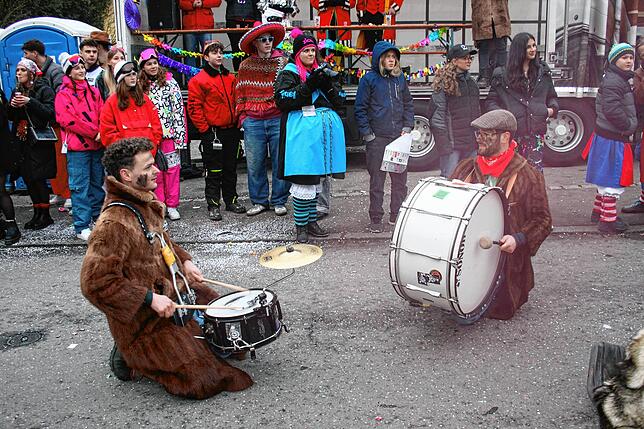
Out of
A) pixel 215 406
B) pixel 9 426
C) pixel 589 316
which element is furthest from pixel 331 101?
pixel 9 426

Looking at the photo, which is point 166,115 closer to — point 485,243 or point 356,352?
point 356,352

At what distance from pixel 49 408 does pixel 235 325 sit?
119 cm

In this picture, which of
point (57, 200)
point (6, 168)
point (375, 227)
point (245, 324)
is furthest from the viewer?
point (57, 200)

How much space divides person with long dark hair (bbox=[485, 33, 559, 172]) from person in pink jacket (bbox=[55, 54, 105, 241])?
4112 mm

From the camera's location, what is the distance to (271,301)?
376 cm

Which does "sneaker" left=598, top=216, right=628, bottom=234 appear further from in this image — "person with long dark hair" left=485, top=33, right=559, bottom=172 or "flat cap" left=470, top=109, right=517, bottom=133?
"flat cap" left=470, top=109, right=517, bottom=133

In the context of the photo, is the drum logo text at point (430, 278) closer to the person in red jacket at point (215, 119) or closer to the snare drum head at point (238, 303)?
the snare drum head at point (238, 303)

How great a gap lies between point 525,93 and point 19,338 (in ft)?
16.9

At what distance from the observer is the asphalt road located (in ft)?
12.0

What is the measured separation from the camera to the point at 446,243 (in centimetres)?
392

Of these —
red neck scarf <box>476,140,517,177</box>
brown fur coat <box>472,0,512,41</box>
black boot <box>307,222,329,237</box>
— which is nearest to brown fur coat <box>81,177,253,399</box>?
red neck scarf <box>476,140,517,177</box>

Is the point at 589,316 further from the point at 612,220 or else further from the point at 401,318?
the point at 612,220

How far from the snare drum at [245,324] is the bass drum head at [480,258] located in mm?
1103

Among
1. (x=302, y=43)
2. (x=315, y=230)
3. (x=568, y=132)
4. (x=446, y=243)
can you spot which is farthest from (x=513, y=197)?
(x=568, y=132)
